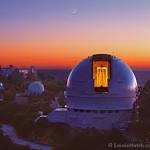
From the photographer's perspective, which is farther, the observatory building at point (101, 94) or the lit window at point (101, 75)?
the lit window at point (101, 75)

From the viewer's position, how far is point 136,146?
27750 millimetres

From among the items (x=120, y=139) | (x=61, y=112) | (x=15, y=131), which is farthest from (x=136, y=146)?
(x=15, y=131)

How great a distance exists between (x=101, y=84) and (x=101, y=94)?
909 mm

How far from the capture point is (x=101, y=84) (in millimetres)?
35844

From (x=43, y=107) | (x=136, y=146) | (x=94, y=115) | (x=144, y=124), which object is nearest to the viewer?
(x=136, y=146)

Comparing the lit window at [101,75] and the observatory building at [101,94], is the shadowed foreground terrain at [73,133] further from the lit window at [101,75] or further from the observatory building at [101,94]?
the lit window at [101,75]

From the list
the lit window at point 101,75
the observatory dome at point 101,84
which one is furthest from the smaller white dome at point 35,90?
the lit window at point 101,75

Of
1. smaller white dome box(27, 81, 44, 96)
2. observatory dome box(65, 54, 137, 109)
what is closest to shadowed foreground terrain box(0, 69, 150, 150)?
observatory dome box(65, 54, 137, 109)

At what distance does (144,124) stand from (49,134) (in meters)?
6.88

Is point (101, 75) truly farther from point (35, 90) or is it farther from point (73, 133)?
point (35, 90)

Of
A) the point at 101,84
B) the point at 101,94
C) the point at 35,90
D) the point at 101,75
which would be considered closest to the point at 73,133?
the point at 101,94

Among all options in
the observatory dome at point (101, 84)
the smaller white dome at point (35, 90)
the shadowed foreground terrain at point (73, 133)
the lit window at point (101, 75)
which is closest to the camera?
the shadowed foreground terrain at point (73, 133)

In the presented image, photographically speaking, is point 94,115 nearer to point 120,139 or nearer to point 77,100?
→ point 77,100

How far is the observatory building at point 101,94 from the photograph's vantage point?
116ft
